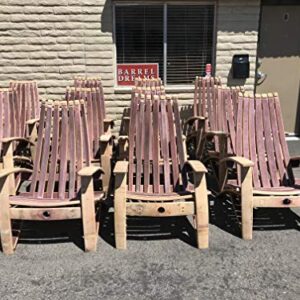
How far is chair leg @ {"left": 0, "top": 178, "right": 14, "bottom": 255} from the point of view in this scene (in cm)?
339

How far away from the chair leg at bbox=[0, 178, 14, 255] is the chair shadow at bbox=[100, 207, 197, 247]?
86 cm

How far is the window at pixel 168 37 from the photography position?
644 cm

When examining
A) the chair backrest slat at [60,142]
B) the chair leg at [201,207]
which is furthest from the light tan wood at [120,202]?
the chair leg at [201,207]

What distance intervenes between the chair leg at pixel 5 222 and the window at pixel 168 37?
3.79m

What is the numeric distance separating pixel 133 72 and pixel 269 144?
10.4ft

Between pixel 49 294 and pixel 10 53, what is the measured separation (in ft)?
15.2

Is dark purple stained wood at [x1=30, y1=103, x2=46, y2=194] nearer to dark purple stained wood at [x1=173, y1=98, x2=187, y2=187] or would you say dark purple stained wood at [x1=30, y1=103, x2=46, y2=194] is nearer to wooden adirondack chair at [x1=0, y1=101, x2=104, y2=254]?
wooden adirondack chair at [x1=0, y1=101, x2=104, y2=254]

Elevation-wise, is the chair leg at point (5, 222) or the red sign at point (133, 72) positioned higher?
the red sign at point (133, 72)

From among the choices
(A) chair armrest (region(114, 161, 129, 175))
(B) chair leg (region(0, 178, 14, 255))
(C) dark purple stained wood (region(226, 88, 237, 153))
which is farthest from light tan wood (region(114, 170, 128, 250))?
(C) dark purple stained wood (region(226, 88, 237, 153))

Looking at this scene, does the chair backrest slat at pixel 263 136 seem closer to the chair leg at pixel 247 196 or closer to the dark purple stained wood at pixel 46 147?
the chair leg at pixel 247 196

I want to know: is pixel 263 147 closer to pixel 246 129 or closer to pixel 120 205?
pixel 246 129

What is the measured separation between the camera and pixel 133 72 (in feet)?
22.0

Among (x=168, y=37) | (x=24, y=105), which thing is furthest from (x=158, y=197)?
(x=168, y=37)

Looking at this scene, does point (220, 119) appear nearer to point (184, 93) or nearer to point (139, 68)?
point (184, 93)
